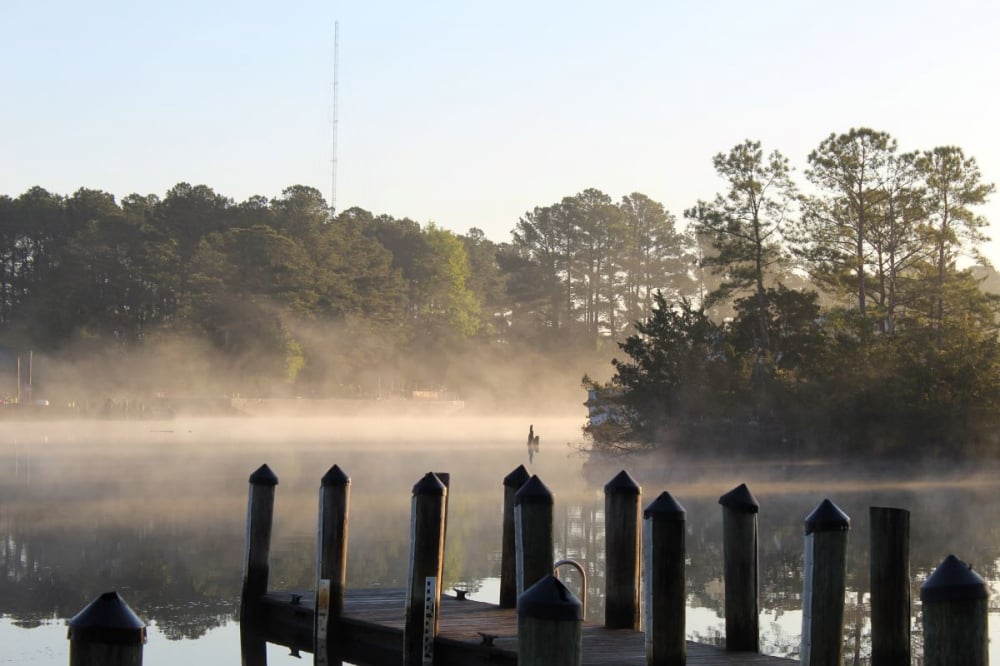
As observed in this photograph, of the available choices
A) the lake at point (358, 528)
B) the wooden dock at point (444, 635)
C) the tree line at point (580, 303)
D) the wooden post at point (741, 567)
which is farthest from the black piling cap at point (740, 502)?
the tree line at point (580, 303)

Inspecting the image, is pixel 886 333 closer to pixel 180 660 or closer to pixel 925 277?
pixel 925 277

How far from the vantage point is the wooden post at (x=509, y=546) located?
1652 centimetres

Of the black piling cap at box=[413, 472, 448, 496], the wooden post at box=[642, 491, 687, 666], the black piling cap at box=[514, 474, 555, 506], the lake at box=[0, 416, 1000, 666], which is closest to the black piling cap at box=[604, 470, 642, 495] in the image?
the black piling cap at box=[514, 474, 555, 506]

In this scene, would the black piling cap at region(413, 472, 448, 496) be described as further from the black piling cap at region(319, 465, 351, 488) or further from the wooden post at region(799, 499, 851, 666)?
the wooden post at region(799, 499, 851, 666)

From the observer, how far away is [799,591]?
70.4 feet

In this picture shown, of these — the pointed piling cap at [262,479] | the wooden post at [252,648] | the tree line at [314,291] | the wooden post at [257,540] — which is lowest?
the wooden post at [252,648]

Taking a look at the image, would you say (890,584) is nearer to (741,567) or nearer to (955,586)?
(741,567)

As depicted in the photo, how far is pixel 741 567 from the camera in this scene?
12.9 meters

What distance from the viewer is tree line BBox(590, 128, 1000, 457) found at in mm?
46969

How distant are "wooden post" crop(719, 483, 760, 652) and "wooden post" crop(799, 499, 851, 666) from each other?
Result: 1613 millimetres

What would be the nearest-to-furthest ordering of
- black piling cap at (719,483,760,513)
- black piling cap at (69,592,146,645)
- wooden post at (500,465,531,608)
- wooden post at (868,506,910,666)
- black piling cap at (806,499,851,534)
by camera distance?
black piling cap at (69,592,146,645) < black piling cap at (806,499,851,534) < wooden post at (868,506,910,666) < black piling cap at (719,483,760,513) < wooden post at (500,465,531,608)

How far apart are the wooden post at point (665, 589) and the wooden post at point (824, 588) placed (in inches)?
41.7

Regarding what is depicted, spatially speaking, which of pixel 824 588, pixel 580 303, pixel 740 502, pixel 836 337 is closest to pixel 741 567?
pixel 740 502

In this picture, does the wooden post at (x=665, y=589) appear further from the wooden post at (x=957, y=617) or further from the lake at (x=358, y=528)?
the lake at (x=358, y=528)
